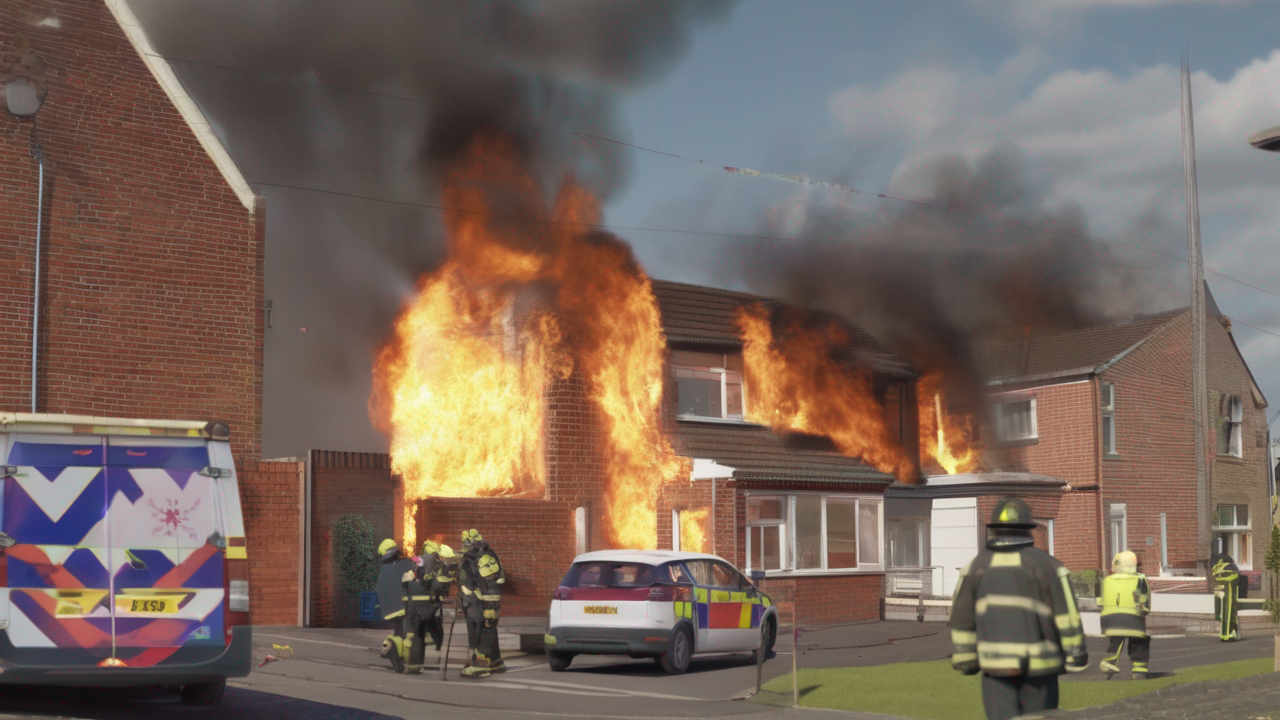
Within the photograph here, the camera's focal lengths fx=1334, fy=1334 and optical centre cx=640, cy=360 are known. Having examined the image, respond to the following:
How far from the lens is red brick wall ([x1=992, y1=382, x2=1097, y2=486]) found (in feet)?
106

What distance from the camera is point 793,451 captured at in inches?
1104

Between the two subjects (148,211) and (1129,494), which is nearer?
(148,211)

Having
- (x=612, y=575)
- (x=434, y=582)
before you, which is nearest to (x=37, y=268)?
(x=434, y=582)

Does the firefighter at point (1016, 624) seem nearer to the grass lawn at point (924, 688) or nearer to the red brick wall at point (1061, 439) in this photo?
the grass lawn at point (924, 688)

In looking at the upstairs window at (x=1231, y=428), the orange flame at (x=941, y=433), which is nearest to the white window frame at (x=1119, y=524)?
the orange flame at (x=941, y=433)

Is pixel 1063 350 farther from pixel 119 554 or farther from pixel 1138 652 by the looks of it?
pixel 119 554

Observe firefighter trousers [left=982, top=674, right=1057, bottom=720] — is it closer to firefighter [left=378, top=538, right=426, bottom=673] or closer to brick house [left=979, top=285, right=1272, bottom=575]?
firefighter [left=378, top=538, right=426, bottom=673]

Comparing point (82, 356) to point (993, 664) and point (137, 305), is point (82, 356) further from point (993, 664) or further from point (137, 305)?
point (993, 664)

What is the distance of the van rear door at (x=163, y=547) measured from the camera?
9.48 meters

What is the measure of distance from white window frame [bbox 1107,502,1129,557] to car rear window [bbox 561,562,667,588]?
19.5 metres

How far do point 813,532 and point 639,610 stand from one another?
10.5m

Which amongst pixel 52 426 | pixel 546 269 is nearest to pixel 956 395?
pixel 546 269

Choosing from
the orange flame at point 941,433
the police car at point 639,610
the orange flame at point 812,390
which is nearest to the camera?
the police car at point 639,610

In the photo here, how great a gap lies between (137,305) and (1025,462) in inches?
882
